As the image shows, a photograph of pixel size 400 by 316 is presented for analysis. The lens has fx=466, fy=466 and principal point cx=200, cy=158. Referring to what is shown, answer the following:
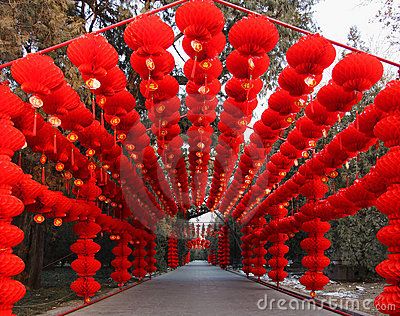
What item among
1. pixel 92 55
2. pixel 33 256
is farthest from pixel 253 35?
pixel 33 256

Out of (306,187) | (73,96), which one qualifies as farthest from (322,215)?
(73,96)

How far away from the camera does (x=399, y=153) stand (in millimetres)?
5316

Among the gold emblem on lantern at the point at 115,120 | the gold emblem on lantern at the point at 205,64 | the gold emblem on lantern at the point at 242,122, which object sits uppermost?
the gold emblem on lantern at the point at 205,64

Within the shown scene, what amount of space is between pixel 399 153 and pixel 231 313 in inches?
196

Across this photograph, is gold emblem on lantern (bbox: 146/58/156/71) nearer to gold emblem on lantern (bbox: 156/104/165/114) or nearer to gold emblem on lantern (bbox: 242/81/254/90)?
gold emblem on lantern (bbox: 242/81/254/90)

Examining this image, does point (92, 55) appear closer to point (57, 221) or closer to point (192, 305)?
point (57, 221)

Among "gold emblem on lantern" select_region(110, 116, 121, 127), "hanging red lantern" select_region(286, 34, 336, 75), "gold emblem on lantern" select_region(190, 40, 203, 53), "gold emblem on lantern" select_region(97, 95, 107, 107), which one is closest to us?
"gold emblem on lantern" select_region(190, 40, 203, 53)

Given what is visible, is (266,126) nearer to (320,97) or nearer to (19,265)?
(320,97)

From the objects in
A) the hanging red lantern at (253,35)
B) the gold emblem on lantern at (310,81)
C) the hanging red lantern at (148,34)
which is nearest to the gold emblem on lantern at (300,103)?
the gold emblem on lantern at (310,81)

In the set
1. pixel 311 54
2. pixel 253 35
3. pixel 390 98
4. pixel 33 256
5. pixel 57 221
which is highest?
pixel 253 35

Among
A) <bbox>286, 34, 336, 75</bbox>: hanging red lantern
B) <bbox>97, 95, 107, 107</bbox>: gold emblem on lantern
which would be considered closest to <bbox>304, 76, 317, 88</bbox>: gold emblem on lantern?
<bbox>286, 34, 336, 75</bbox>: hanging red lantern

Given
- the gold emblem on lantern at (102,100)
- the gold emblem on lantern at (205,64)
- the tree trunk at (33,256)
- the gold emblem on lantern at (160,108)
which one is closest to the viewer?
the gold emblem on lantern at (205,64)

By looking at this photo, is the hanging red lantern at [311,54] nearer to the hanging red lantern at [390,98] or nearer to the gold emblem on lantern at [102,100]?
the hanging red lantern at [390,98]

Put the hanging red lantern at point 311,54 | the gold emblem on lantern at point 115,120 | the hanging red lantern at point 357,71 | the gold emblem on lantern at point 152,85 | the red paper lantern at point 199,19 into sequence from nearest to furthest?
1. the red paper lantern at point 199,19
2. the hanging red lantern at point 311,54
3. the hanging red lantern at point 357,71
4. the gold emblem on lantern at point 152,85
5. the gold emblem on lantern at point 115,120
